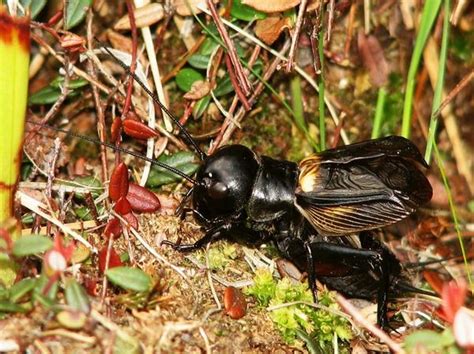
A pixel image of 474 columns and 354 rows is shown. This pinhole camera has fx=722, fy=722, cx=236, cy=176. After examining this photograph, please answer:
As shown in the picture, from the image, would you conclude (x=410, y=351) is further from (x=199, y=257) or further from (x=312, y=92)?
(x=312, y=92)

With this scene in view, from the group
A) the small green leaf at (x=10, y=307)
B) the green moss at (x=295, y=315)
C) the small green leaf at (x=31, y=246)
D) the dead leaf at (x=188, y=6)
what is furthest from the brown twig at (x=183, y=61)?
the small green leaf at (x=10, y=307)

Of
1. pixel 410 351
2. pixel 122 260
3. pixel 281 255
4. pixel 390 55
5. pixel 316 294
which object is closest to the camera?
pixel 410 351

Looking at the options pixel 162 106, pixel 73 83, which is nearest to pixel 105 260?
pixel 162 106

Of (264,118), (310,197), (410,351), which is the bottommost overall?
(410,351)

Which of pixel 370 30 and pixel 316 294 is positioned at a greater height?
pixel 370 30

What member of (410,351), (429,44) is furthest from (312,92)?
(410,351)

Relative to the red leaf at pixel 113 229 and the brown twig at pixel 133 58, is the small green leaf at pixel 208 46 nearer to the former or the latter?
the brown twig at pixel 133 58

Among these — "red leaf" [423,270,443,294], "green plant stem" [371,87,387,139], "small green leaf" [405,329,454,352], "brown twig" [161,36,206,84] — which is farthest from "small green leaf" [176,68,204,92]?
"small green leaf" [405,329,454,352]
